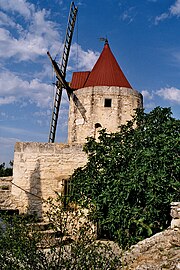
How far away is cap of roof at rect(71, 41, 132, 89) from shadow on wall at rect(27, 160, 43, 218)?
5320mm

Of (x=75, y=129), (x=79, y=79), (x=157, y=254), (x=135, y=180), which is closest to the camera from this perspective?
(x=157, y=254)

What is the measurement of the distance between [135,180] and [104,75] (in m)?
7.89

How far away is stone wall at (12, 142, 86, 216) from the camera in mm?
8711

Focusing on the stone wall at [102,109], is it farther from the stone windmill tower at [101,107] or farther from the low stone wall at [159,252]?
the low stone wall at [159,252]

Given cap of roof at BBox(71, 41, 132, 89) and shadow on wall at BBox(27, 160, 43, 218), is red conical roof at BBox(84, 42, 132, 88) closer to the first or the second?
cap of roof at BBox(71, 41, 132, 89)

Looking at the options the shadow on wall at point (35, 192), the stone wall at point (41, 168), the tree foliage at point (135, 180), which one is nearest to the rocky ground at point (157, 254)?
the tree foliage at point (135, 180)

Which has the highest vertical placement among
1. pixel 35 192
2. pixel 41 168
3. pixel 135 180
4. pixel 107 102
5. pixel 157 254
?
pixel 107 102

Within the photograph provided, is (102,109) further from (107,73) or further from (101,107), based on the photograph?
(107,73)

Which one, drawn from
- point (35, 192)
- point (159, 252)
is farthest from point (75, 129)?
point (159, 252)

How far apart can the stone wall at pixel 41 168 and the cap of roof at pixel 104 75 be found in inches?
185

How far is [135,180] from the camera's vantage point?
5984 millimetres

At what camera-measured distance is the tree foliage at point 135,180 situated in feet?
19.3

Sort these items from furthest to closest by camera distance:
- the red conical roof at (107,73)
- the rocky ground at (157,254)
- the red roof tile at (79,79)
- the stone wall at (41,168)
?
1. the red roof tile at (79,79)
2. the red conical roof at (107,73)
3. the stone wall at (41,168)
4. the rocky ground at (157,254)

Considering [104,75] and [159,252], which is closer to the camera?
[159,252]
